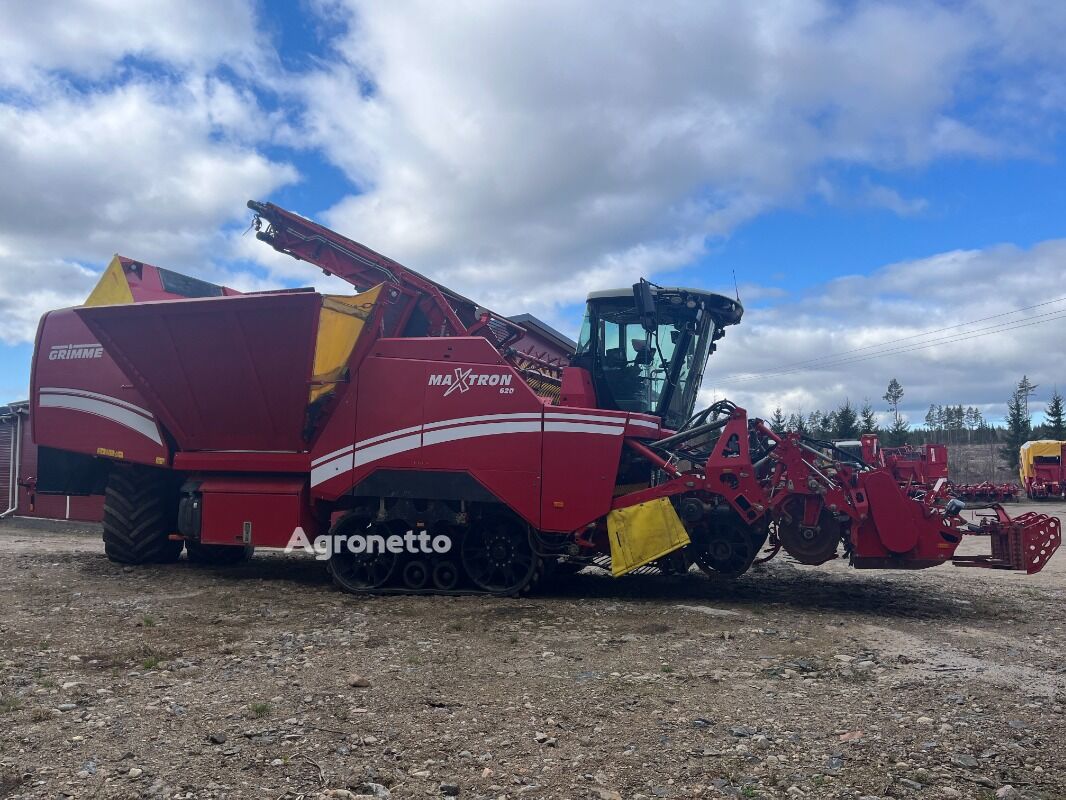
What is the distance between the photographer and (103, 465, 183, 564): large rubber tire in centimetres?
895

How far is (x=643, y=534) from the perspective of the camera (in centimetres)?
708

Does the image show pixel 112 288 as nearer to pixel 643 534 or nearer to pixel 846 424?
pixel 643 534

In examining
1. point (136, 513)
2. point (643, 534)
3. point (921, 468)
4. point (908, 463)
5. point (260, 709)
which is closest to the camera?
point (260, 709)

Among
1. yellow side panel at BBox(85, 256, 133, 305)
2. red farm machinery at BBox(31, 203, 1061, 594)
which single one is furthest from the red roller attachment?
yellow side panel at BBox(85, 256, 133, 305)

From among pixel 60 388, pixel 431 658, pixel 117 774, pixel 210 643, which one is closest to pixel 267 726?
pixel 117 774

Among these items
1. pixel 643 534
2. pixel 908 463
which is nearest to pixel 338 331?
pixel 643 534

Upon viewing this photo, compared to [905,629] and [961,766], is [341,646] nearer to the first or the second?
[961,766]

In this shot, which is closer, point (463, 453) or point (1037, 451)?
point (463, 453)

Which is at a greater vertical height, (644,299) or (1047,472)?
(644,299)

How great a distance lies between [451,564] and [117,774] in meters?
4.35

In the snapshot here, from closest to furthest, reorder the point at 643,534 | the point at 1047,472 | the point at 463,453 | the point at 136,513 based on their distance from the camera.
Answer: the point at 643,534 < the point at 463,453 < the point at 136,513 < the point at 1047,472

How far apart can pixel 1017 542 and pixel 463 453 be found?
481 centimetres

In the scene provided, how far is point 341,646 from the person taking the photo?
5.50 metres

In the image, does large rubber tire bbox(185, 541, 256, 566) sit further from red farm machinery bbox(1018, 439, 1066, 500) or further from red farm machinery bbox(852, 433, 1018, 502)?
red farm machinery bbox(1018, 439, 1066, 500)
